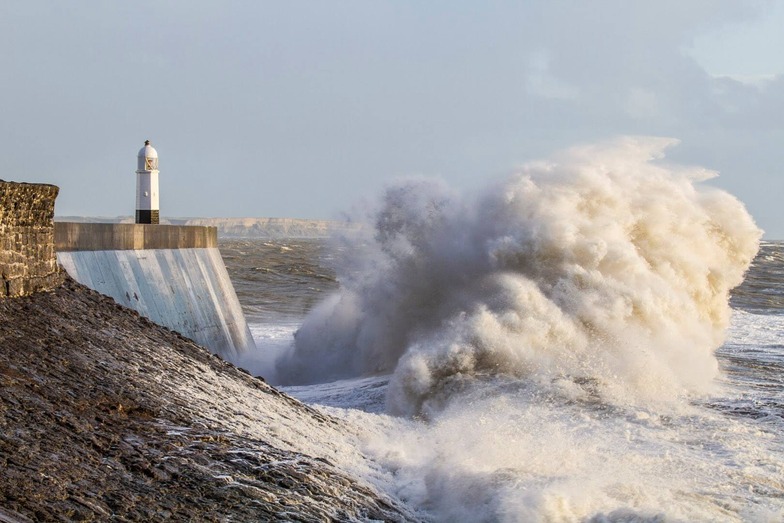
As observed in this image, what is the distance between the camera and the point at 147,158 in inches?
478

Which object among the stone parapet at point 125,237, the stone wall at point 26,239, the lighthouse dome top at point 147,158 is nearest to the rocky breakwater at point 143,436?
the stone wall at point 26,239

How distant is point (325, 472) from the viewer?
5785mm

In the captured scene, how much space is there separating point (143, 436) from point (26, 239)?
98.7 inches

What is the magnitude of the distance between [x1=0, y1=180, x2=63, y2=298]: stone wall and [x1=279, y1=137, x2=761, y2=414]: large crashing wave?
12.0 ft

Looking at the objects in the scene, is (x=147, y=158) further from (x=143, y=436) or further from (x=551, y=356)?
(x=143, y=436)

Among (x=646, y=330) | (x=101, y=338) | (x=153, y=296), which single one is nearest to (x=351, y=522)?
(x=101, y=338)

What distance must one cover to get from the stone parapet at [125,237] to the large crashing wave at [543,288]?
2276mm

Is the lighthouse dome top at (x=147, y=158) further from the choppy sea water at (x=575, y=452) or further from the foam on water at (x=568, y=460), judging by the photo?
the foam on water at (x=568, y=460)

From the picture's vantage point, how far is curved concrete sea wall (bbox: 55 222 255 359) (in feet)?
29.8

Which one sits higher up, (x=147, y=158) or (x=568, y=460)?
(x=147, y=158)

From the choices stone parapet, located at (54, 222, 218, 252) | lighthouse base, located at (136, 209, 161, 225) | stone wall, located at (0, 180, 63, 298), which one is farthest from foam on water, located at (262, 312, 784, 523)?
lighthouse base, located at (136, 209, 161, 225)

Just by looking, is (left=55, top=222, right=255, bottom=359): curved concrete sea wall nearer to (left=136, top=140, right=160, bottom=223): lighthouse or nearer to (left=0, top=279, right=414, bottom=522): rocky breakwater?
(left=136, top=140, right=160, bottom=223): lighthouse

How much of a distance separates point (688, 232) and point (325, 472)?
905 centimetres

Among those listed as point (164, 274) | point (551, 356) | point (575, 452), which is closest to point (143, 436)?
point (575, 452)
